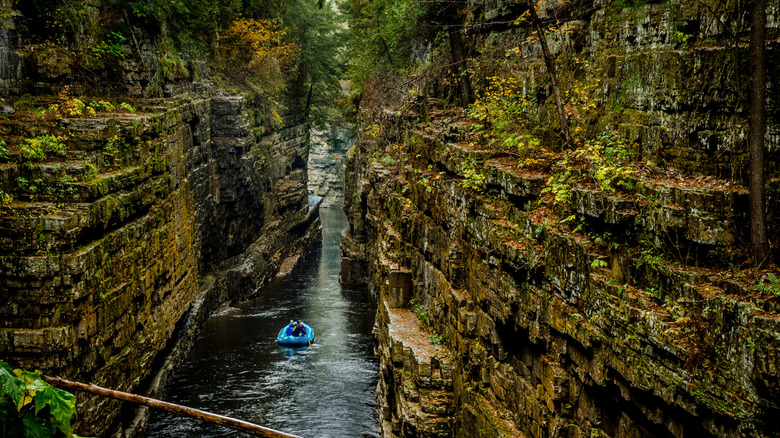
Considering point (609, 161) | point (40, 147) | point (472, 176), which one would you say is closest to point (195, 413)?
point (609, 161)

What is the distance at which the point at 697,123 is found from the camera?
8.40 metres

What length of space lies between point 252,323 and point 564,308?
26.3 meters

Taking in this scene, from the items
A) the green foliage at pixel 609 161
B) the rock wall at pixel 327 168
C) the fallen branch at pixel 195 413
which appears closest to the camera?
the fallen branch at pixel 195 413

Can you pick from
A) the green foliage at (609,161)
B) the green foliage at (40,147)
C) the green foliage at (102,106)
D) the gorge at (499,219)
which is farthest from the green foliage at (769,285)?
the green foliage at (102,106)

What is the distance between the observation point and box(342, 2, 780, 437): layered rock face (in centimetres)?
652

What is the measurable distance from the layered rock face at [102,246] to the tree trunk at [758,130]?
530 inches

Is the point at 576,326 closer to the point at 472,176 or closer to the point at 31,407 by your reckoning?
the point at 472,176

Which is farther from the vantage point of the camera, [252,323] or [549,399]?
[252,323]

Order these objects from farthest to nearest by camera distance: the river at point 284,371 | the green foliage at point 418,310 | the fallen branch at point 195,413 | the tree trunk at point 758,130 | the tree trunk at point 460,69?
the river at point 284,371 → the tree trunk at point 460,69 → the green foliage at point 418,310 → the tree trunk at point 758,130 → the fallen branch at point 195,413

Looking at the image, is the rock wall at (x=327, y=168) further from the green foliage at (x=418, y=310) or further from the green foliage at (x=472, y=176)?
the green foliage at (x=472, y=176)

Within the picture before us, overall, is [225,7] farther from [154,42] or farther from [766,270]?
[766,270]

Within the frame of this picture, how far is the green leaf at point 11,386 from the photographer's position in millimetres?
2980

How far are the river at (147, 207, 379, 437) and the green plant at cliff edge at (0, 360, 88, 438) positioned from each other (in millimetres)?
18155

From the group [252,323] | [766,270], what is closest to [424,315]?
[766,270]
